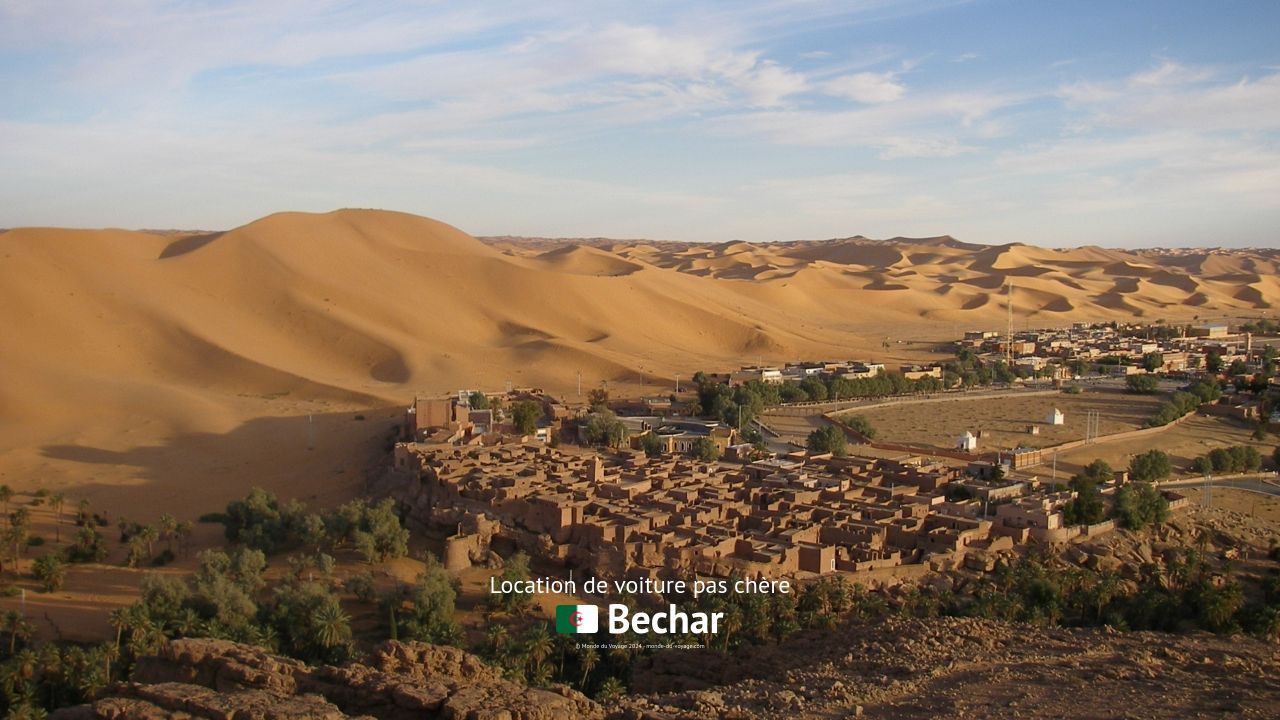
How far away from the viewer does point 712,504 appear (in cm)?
1770

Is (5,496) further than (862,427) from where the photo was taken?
No

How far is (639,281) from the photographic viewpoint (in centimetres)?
6353

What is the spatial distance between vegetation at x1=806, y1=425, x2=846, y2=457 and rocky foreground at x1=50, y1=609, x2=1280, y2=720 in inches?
518

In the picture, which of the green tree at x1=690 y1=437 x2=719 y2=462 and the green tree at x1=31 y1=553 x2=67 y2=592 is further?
the green tree at x1=690 y1=437 x2=719 y2=462

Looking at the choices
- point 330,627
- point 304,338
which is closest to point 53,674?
point 330,627

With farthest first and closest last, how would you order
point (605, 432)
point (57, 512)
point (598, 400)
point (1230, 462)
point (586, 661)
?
point (598, 400) < point (605, 432) < point (1230, 462) < point (57, 512) < point (586, 661)

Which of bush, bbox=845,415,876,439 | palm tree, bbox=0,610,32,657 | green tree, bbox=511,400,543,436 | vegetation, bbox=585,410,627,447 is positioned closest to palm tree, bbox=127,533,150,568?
palm tree, bbox=0,610,32,657

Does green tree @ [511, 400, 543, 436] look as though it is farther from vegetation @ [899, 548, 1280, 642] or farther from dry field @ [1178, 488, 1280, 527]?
dry field @ [1178, 488, 1280, 527]

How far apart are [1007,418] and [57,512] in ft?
87.6

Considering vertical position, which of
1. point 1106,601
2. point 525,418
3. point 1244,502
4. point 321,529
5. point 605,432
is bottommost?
point 1106,601

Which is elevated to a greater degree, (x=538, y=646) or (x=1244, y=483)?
(x=538, y=646)

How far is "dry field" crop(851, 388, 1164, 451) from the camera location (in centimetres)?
2983

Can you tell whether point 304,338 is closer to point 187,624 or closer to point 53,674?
point 187,624

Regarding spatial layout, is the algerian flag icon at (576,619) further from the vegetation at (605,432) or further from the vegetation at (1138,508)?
the vegetation at (605,432)
